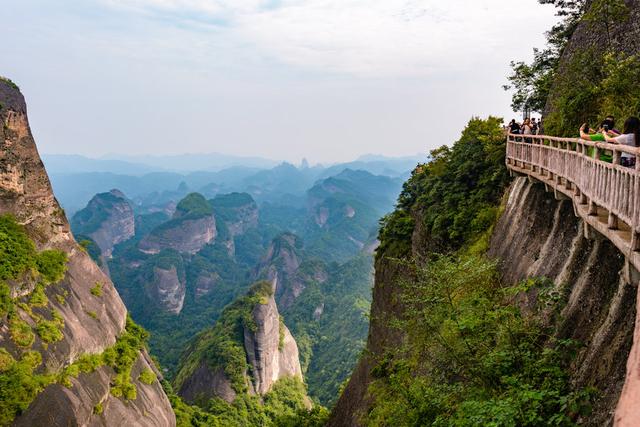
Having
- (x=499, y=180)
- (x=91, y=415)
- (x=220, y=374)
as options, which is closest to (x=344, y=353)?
(x=220, y=374)

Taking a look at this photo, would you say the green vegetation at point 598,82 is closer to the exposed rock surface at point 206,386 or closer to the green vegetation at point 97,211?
the exposed rock surface at point 206,386

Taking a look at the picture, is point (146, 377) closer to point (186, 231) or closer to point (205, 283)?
point (205, 283)

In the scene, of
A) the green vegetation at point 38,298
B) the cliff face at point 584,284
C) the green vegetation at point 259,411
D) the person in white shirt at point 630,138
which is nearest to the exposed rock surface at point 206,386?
the green vegetation at point 259,411

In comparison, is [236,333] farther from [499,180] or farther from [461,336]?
[461,336]

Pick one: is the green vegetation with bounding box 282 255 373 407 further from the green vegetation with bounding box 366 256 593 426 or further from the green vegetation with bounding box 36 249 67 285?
the green vegetation with bounding box 366 256 593 426

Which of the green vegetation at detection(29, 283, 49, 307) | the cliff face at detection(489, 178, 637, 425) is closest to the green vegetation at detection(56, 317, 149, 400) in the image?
the green vegetation at detection(29, 283, 49, 307)
